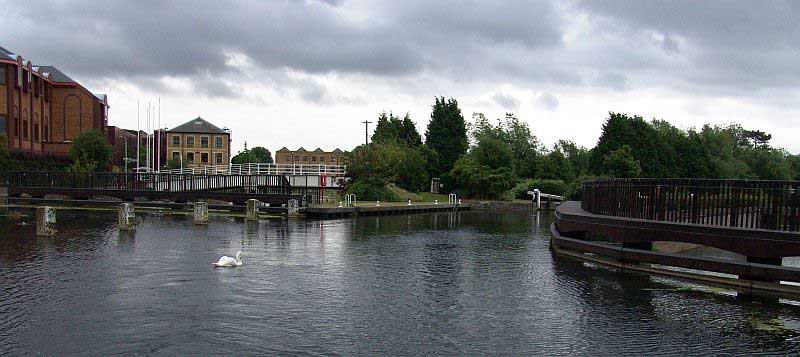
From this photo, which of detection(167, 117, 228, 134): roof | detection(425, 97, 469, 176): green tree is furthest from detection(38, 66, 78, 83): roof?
detection(425, 97, 469, 176): green tree

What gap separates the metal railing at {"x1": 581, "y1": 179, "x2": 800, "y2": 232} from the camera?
14039 mm

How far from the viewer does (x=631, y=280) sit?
15.6m

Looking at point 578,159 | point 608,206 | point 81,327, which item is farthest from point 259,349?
point 578,159

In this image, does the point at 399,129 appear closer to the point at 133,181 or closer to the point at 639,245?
the point at 133,181

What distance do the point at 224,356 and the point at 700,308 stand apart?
8943 millimetres

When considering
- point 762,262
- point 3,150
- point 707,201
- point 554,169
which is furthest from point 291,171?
point 762,262

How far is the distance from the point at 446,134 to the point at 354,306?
2911 inches

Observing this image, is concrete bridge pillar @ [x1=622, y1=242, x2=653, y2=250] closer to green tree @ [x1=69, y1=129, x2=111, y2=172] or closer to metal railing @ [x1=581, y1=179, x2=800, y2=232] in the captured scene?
metal railing @ [x1=581, y1=179, x2=800, y2=232]

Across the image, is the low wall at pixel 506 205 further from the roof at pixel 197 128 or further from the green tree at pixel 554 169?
the roof at pixel 197 128

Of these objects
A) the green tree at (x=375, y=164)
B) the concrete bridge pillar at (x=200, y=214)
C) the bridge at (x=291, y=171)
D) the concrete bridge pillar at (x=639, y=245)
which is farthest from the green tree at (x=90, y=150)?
the concrete bridge pillar at (x=639, y=245)

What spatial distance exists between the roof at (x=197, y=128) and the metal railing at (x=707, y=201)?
9660 cm

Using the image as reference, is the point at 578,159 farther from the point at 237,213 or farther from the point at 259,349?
the point at 259,349

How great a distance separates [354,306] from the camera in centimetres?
1248

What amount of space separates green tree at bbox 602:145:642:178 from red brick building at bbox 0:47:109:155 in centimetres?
5774
